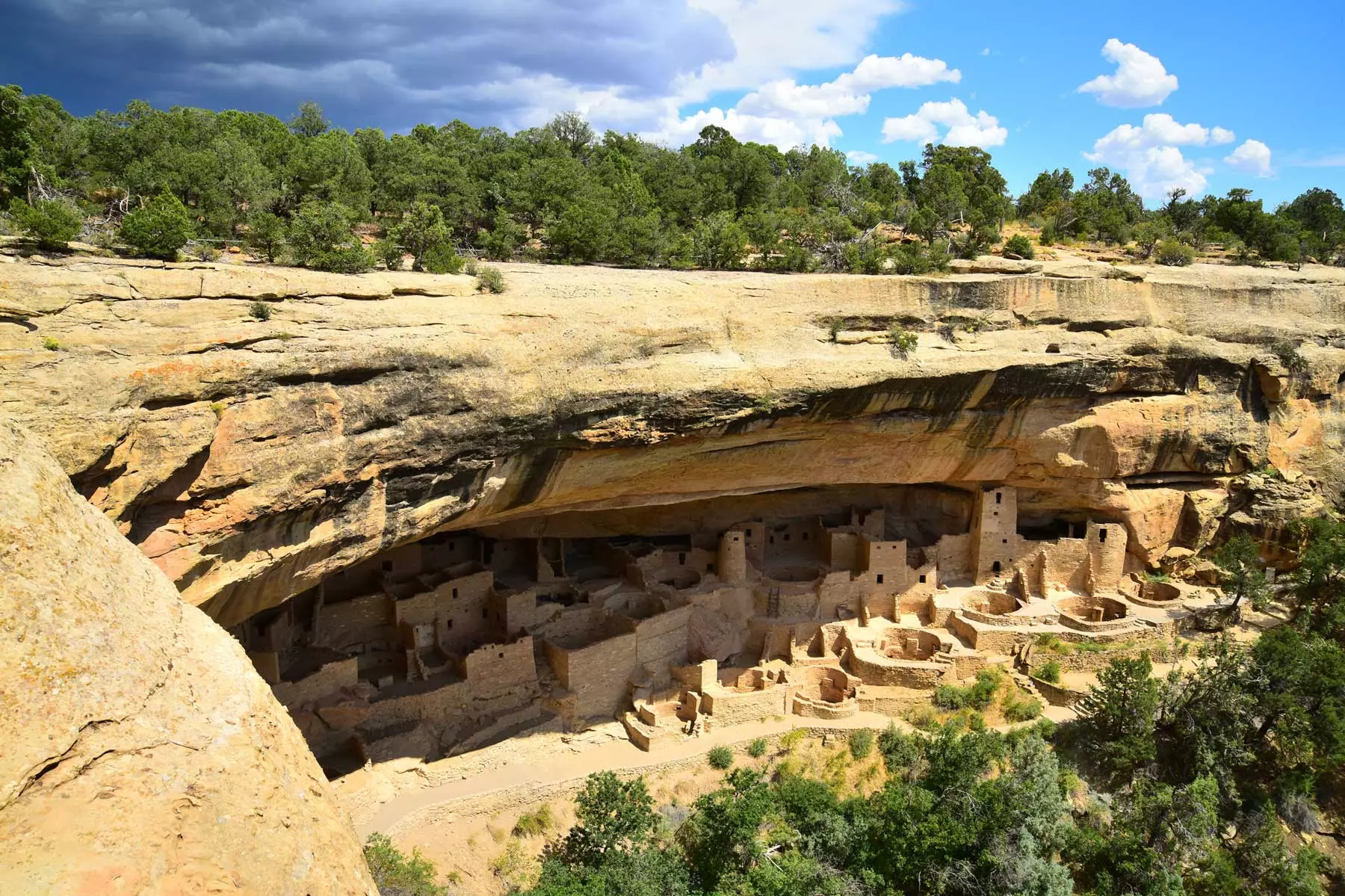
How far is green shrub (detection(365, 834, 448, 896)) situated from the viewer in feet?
43.2

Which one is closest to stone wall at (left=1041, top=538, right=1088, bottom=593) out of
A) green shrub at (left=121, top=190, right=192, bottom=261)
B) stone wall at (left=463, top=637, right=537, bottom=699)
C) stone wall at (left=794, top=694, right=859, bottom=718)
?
stone wall at (left=794, top=694, right=859, bottom=718)

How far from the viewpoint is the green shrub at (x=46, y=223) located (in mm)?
11633

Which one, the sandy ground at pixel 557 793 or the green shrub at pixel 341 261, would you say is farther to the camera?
the sandy ground at pixel 557 793

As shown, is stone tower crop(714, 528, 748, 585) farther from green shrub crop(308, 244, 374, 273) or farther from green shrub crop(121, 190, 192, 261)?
green shrub crop(121, 190, 192, 261)

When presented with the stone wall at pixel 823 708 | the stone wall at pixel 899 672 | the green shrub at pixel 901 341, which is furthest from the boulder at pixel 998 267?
the stone wall at pixel 823 708

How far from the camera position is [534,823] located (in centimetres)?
1595

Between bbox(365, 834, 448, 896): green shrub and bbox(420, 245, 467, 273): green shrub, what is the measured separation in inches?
396

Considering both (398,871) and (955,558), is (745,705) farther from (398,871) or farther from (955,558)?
(398,871)

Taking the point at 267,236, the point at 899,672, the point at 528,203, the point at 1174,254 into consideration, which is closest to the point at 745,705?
the point at 899,672

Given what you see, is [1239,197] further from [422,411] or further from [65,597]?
[65,597]

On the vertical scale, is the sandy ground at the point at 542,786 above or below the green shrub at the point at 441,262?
below

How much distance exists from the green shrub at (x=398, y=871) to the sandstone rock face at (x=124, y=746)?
897 cm

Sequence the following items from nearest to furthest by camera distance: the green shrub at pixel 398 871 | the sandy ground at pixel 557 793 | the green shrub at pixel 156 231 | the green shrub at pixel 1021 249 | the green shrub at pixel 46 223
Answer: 1. the green shrub at pixel 46 223
2. the green shrub at pixel 156 231
3. the green shrub at pixel 398 871
4. the sandy ground at pixel 557 793
5. the green shrub at pixel 1021 249

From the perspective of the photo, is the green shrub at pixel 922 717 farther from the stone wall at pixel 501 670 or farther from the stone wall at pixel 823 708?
the stone wall at pixel 501 670
